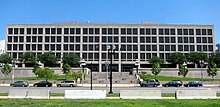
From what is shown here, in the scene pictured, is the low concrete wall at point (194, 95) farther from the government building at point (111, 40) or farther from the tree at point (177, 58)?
the government building at point (111, 40)

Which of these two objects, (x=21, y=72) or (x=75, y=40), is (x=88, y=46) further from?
(x=21, y=72)

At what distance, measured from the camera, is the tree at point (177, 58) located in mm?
94012

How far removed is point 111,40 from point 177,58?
23.0 metres

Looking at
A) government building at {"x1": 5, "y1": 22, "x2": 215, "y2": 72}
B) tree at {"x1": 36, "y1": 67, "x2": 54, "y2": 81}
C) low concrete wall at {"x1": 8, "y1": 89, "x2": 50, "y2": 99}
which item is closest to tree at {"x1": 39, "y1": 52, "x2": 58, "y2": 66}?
government building at {"x1": 5, "y1": 22, "x2": 215, "y2": 72}

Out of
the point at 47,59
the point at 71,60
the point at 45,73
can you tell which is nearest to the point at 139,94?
the point at 45,73

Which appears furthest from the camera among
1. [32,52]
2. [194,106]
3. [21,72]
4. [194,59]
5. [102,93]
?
[32,52]

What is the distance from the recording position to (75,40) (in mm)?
105562

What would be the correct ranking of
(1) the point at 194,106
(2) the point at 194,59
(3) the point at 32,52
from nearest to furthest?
(1) the point at 194,106 → (2) the point at 194,59 → (3) the point at 32,52

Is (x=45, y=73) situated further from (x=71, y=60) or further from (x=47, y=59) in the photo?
(x=71, y=60)

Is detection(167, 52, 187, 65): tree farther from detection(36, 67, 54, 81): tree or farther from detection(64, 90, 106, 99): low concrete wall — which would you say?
detection(64, 90, 106, 99): low concrete wall

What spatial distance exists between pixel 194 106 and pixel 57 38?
92.4 metres

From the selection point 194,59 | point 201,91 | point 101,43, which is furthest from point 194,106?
point 101,43

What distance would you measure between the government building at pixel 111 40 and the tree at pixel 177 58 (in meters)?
7.43

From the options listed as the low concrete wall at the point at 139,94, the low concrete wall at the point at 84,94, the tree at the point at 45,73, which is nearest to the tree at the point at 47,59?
the tree at the point at 45,73
